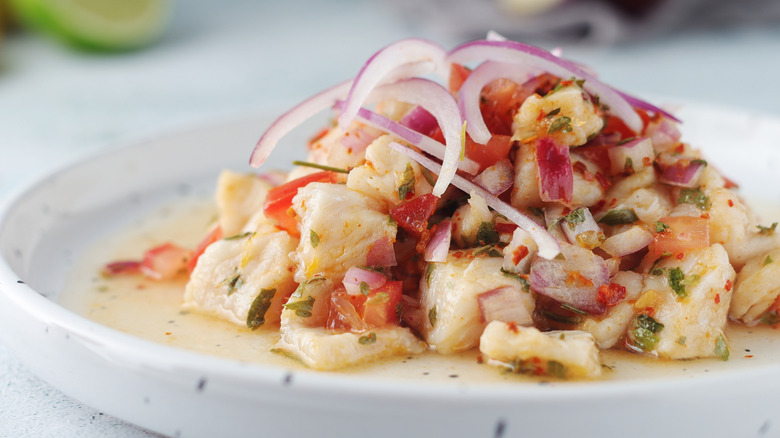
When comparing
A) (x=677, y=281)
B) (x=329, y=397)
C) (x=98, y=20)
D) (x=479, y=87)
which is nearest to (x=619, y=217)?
(x=677, y=281)

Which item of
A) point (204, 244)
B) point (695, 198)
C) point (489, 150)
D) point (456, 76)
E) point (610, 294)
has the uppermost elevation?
point (456, 76)

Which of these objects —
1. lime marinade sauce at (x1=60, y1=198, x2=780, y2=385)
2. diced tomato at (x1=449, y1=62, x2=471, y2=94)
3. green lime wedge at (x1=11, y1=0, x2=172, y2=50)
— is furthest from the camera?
green lime wedge at (x1=11, y1=0, x2=172, y2=50)

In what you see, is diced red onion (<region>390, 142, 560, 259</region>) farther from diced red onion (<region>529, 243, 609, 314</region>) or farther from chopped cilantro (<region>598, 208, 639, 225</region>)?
chopped cilantro (<region>598, 208, 639, 225</region>)

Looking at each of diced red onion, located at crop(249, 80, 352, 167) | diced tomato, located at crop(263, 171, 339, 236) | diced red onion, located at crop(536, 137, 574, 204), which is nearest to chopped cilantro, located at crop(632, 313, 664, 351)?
diced red onion, located at crop(536, 137, 574, 204)

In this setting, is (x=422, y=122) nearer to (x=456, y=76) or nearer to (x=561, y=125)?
(x=456, y=76)

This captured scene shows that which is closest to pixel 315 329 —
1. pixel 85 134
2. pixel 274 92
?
pixel 85 134

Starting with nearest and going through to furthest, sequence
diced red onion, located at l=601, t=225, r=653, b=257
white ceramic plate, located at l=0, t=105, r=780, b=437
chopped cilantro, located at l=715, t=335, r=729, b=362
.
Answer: white ceramic plate, located at l=0, t=105, r=780, b=437 < chopped cilantro, located at l=715, t=335, r=729, b=362 < diced red onion, located at l=601, t=225, r=653, b=257

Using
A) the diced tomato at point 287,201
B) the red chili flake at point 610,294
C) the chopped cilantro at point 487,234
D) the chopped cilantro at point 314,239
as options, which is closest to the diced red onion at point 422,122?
the diced tomato at point 287,201
